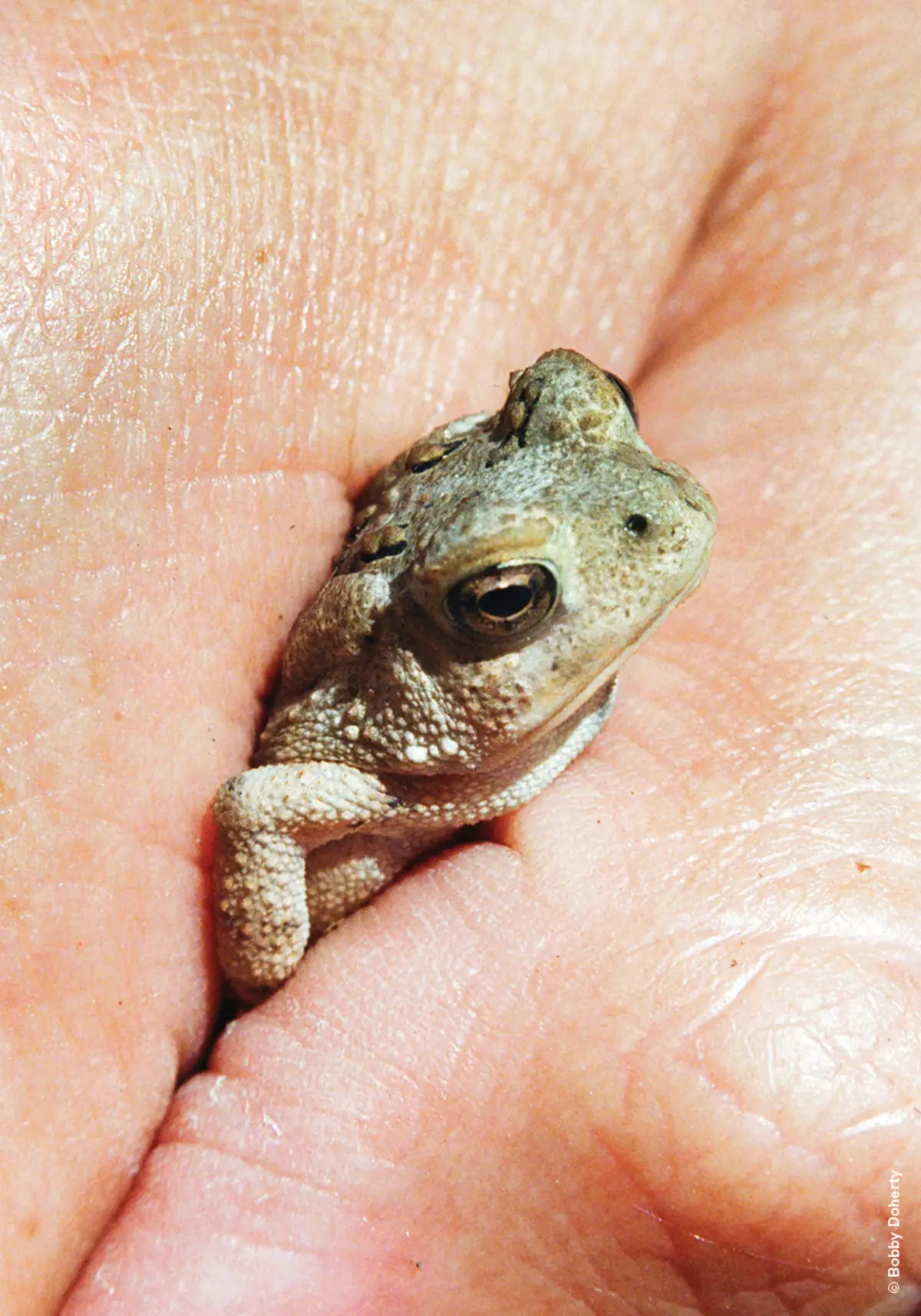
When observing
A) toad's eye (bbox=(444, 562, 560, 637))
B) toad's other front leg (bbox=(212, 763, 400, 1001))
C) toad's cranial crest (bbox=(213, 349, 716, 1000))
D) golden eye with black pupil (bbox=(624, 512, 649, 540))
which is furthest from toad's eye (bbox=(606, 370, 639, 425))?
toad's other front leg (bbox=(212, 763, 400, 1001))

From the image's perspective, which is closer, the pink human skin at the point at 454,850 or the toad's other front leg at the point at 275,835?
the pink human skin at the point at 454,850

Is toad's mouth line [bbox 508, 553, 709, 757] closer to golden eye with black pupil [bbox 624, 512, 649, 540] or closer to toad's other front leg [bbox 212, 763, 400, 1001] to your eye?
golden eye with black pupil [bbox 624, 512, 649, 540]

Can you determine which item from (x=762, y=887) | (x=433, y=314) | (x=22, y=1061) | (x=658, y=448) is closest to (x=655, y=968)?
(x=762, y=887)

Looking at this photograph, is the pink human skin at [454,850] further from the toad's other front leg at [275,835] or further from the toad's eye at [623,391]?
the toad's eye at [623,391]

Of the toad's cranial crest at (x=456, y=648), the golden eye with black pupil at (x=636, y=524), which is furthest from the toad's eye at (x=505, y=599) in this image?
the golden eye with black pupil at (x=636, y=524)

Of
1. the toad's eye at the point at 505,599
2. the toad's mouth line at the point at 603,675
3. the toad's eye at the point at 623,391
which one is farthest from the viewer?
the toad's eye at the point at 623,391

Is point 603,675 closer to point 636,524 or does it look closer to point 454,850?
point 636,524
